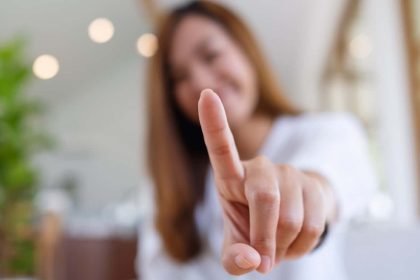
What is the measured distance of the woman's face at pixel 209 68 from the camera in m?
0.59

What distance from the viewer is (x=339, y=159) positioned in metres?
0.46

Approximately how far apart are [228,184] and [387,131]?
1.61 m

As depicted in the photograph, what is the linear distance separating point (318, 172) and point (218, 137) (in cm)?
20

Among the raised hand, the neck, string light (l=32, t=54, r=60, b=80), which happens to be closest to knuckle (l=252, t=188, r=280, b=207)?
the raised hand

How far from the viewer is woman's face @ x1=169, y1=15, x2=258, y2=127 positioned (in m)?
0.59

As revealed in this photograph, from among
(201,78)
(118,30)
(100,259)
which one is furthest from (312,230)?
(118,30)

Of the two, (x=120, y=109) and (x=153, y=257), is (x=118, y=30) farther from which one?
(x=153, y=257)

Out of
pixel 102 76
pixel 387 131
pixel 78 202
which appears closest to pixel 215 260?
pixel 387 131

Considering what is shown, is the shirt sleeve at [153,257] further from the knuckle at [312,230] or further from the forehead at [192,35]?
the knuckle at [312,230]

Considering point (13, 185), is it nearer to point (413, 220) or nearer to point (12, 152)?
point (12, 152)

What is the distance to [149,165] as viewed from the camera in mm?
680

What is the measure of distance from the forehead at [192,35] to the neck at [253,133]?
4.4 inches

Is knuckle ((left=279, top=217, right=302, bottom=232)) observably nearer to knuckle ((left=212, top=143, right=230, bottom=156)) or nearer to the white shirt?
knuckle ((left=212, top=143, right=230, bottom=156))

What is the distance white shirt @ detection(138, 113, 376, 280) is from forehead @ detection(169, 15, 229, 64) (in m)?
0.13
